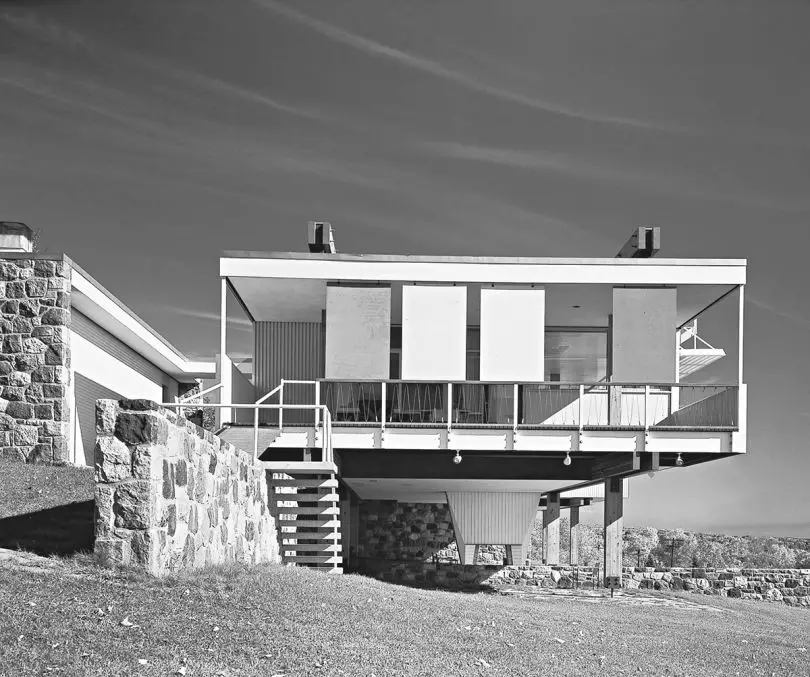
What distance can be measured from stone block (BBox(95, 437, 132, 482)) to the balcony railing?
859 centimetres

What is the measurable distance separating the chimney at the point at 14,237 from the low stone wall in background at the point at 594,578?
10.4 meters

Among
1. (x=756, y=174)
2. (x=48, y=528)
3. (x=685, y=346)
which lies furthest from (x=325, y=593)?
(x=756, y=174)

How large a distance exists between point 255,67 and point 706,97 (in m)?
18.8

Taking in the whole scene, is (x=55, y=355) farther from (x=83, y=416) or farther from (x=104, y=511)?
(x=104, y=511)

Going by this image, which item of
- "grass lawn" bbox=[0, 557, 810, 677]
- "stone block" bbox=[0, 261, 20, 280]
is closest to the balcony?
"grass lawn" bbox=[0, 557, 810, 677]

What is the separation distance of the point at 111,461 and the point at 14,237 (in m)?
12.5

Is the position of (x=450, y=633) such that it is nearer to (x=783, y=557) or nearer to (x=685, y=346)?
(x=685, y=346)

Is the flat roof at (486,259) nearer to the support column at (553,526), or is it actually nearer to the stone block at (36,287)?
the stone block at (36,287)

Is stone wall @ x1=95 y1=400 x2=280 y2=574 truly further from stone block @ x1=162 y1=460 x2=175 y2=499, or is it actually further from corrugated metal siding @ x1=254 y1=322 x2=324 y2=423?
corrugated metal siding @ x1=254 y1=322 x2=324 y2=423

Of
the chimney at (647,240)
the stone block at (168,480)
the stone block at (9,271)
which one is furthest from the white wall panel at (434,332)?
the stone block at (168,480)

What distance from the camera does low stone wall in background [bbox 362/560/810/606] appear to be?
21.9 meters

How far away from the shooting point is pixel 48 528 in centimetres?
1049

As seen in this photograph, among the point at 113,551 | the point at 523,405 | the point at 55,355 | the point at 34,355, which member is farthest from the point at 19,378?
the point at 113,551

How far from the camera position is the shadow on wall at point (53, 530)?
9.09 m
